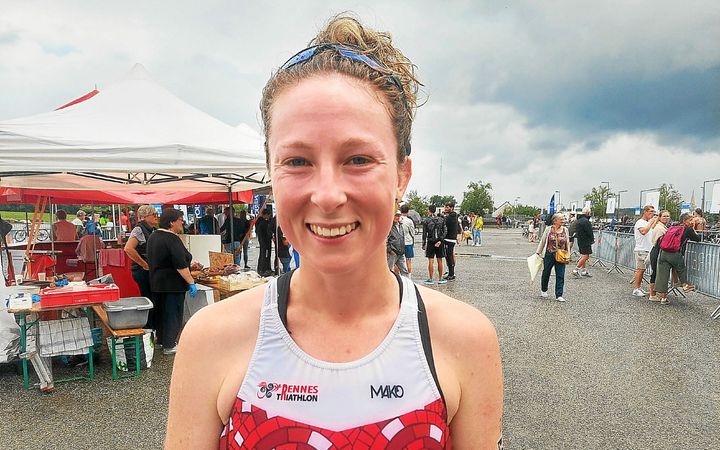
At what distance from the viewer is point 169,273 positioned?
5.79 m

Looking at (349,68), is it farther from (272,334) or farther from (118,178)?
(118,178)

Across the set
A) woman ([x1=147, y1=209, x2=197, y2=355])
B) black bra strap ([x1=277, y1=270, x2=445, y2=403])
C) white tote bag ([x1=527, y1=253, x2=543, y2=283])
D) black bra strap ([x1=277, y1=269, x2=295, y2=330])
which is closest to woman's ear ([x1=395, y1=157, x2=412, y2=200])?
black bra strap ([x1=277, y1=270, x2=445, y2=403])

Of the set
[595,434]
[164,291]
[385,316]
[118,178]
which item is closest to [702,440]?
[595,434]

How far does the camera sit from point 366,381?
99 cm

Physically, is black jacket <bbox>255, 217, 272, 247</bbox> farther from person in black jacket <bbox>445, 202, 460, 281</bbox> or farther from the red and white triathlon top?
the red and white triathlon top

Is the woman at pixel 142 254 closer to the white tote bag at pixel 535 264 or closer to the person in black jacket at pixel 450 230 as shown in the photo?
the person in black jacket at pixel 450 230

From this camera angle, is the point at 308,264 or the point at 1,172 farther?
the point at 1,172

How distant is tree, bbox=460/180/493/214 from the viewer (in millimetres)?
73062

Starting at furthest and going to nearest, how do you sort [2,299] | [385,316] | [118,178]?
[118,178] → [2,299] → [385,316]

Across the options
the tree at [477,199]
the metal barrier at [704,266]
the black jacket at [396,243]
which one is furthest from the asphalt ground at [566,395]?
the tree at [477,199]

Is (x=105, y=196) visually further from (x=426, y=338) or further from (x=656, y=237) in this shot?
(x=656, y=237)

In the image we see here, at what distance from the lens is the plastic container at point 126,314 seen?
16.7ft

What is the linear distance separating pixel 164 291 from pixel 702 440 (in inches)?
228

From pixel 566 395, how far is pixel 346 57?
4.63 m
